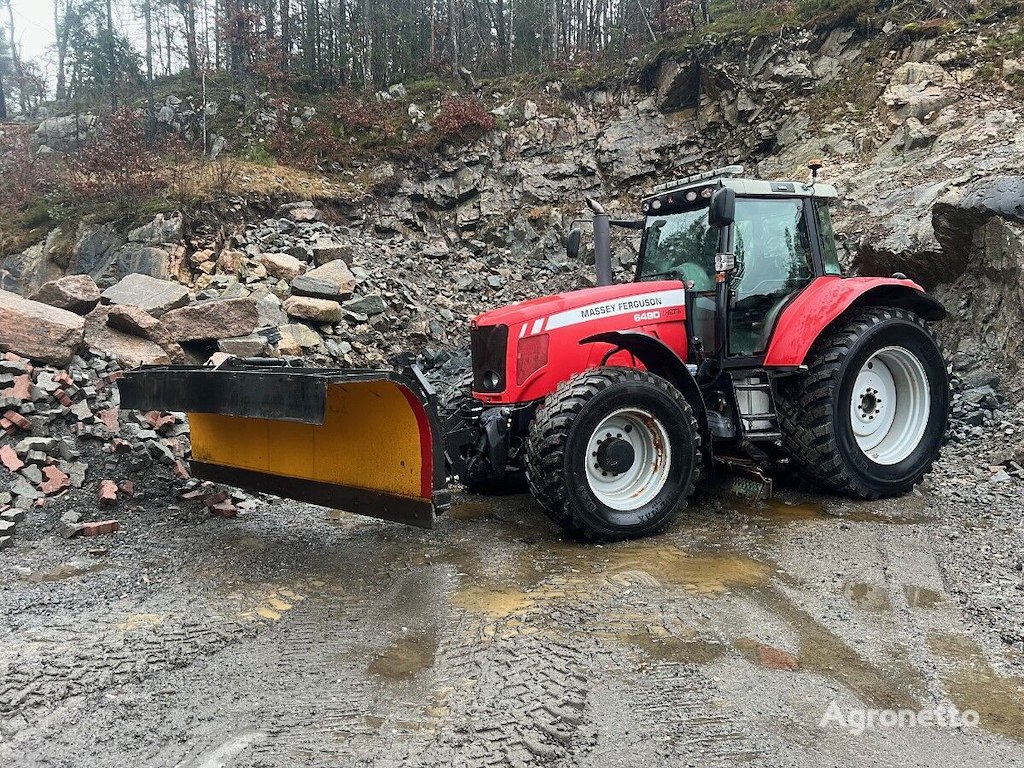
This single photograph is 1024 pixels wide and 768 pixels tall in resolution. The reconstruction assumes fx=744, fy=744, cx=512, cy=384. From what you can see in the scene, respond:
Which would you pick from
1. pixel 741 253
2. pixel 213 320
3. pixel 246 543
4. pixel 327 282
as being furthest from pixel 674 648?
pixel 327 282

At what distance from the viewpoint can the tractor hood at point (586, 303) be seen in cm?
504

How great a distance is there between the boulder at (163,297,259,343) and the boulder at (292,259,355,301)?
231cm

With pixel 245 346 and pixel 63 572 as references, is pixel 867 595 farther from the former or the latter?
pixel 245 346

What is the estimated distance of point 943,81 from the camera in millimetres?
12227

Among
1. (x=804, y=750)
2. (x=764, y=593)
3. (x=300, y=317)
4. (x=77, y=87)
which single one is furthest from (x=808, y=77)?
(x=77, y=87)

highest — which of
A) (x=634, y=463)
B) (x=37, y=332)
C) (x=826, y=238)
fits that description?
(x=826, y=238)

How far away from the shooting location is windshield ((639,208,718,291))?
18.5 feet

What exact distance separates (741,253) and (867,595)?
8.94 feet

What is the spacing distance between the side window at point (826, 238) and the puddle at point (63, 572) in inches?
218

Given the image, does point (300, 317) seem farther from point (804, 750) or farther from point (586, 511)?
point (804, 750)

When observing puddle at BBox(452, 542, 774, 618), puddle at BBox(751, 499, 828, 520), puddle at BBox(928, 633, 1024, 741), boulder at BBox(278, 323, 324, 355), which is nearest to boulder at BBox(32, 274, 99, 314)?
boulder at BBox(278, 323, 324, 355)

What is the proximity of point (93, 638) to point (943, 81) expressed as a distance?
46.1ft

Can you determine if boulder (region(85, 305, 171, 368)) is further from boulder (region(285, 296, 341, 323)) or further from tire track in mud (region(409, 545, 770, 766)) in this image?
tire track in mud (region(409, 545, 770, 766))

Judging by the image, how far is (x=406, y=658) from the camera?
122 inches
